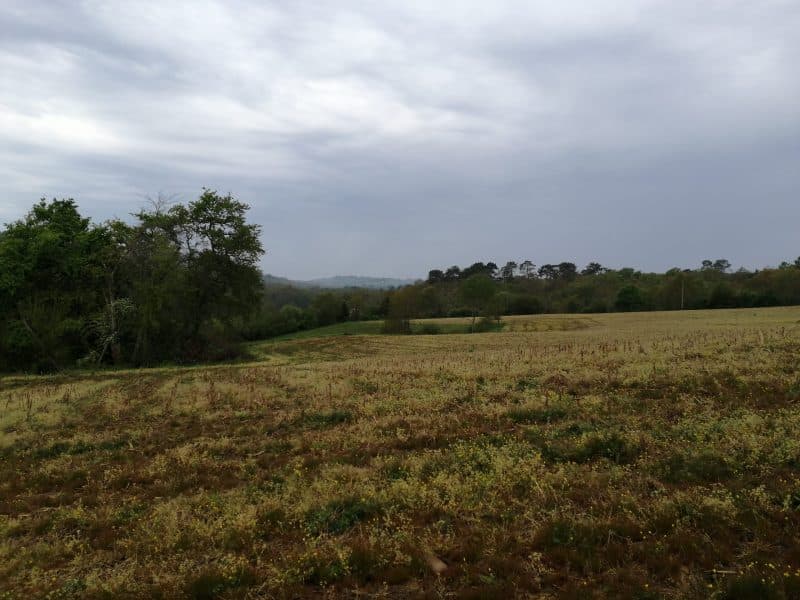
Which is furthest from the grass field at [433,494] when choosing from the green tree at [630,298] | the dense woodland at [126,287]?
the green tree at [630,298]

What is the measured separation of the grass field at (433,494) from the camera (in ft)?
14.3

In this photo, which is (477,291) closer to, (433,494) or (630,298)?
(630,298)

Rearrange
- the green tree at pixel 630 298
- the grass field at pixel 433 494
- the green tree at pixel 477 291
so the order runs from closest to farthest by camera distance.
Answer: the grass field at pixel 433 494 < the green tree at pixel 477 291 < the green tree at pixel 630 298

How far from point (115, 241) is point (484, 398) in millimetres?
33513

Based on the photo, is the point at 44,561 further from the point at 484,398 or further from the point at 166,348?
the point at 166,348

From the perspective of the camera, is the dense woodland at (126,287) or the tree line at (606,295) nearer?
the dense woodland at (126,287)

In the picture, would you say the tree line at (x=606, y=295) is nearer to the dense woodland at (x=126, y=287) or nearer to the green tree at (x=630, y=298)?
the green tree at (x=630, y=298)

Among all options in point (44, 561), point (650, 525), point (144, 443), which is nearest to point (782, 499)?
point (650, 525)

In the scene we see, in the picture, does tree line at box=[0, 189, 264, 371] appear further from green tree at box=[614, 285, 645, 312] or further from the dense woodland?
green tree at box=[614, 285, 645, 312]

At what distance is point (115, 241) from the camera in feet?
114

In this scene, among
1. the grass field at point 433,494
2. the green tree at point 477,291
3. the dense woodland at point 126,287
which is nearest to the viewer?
the grass field at point 433,494

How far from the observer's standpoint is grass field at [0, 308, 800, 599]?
4371mm

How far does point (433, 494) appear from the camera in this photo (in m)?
6.04

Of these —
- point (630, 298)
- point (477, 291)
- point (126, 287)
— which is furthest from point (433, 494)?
point (630, 298)
